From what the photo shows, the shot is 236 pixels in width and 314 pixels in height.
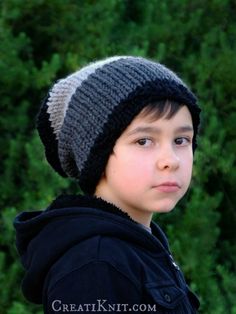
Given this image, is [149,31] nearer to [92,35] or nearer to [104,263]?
[92,35]

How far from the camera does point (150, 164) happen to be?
1.72 m

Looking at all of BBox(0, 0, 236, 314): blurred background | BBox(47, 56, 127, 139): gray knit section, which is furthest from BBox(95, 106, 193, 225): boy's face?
BBox(0, 0, 236, 314): blurred background

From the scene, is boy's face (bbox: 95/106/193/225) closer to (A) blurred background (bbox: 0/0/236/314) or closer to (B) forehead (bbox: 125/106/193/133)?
(B) forehead (bbox: 125/106/193/133)

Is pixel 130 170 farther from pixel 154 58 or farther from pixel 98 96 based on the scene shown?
pixel 154 58

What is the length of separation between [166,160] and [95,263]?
11.6 inches

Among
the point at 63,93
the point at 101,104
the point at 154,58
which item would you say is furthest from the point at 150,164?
the point at 154,58

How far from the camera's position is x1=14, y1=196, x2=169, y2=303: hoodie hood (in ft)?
5.50

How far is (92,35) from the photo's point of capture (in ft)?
12.6

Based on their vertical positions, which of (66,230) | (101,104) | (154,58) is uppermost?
(101,104)

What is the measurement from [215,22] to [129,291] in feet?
9.27

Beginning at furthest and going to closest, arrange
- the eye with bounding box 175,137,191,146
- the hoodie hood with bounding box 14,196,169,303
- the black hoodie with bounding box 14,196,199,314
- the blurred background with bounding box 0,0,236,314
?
the blurred background with bounding box 0,0,236,314
the eye with bounding box 175,137,191,146
the hoodie hood with bounding box 14,196,169,303
the black hoodie with bounding box 14,196,199,314

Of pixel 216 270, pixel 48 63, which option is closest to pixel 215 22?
pixel 48 63

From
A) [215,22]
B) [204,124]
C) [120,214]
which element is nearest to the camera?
[120,214]

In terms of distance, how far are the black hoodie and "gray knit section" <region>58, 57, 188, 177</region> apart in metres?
0.14
